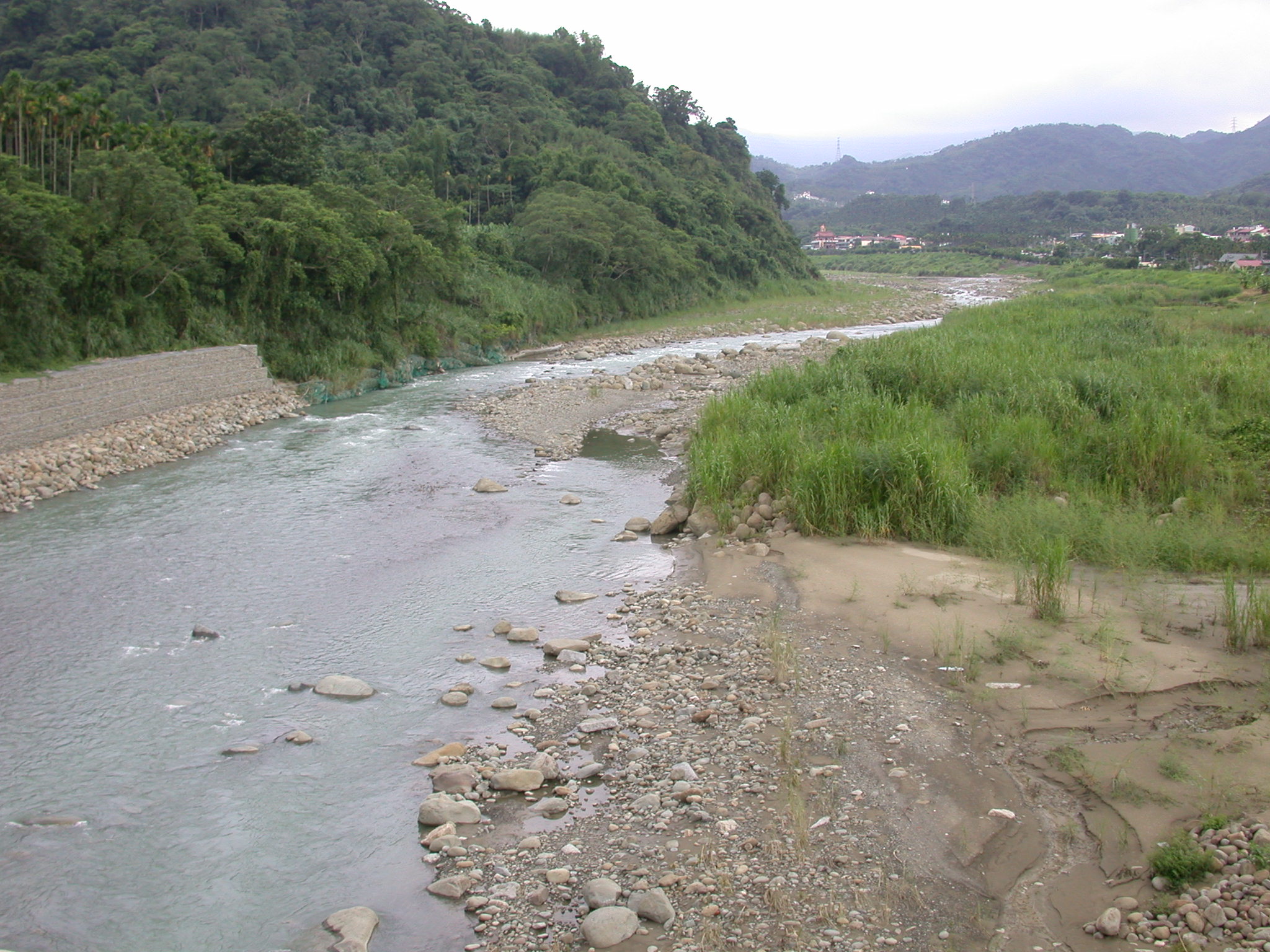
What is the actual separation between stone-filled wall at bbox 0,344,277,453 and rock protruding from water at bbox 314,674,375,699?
11770 mm

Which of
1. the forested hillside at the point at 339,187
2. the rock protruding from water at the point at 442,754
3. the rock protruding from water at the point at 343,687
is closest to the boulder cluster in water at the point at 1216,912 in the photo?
the rock protruding from water at the point at 442,754

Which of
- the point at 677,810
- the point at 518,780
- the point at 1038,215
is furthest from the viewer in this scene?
the point at 1038,215

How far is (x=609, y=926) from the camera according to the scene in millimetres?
5113

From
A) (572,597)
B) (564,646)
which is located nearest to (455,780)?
(564,646)

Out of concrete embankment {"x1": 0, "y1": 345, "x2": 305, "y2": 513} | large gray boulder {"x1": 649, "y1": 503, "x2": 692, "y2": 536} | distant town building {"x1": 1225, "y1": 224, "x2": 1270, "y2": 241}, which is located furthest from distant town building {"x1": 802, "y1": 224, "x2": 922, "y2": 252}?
large gray boulder {"x1": 649, "y1": 503, "x2": 692, "y2": 536}

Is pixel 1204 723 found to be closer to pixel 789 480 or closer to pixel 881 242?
pixel 789 480

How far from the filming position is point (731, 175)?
84500mm

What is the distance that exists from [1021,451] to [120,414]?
59.2 feet

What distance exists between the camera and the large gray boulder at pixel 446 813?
644cm

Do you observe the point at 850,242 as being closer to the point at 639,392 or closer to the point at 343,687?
the point at 639,392

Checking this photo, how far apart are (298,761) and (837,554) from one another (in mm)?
6830

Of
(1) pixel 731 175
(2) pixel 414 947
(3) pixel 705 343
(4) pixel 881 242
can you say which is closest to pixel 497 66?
(1) pixel 731 175

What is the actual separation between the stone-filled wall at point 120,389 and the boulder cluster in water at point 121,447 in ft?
0.81

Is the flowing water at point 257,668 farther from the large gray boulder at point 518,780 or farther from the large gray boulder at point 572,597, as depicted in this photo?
the large gray boulder at point 518,780
